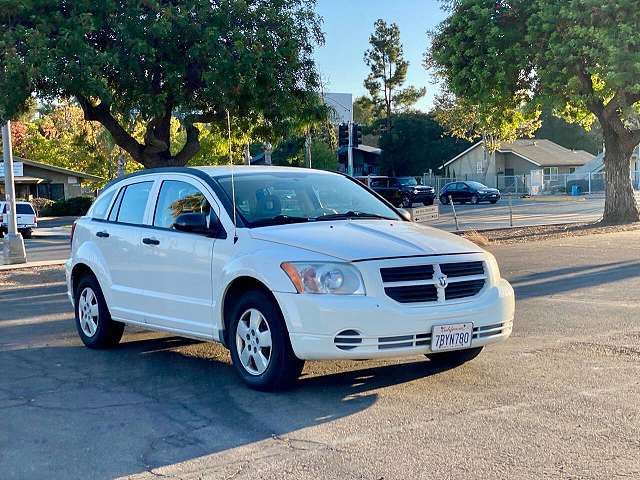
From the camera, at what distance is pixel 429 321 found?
20.3 feet

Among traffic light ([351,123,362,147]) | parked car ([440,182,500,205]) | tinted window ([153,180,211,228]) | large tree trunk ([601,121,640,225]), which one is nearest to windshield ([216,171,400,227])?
tinted window ([153,180,211,228])

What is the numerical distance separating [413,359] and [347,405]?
66.6 inches

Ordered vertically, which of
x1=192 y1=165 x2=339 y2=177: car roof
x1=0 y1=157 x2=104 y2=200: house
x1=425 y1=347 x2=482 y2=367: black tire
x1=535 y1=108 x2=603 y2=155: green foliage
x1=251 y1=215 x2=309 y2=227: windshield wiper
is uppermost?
x1=535 y1=108 x2=603 y2=155: green foliage

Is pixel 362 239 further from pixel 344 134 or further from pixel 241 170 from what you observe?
pixel 344 134

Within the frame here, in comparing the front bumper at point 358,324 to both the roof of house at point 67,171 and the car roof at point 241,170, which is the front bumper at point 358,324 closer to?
the car roof at point 241,170

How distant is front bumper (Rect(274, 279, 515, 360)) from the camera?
19.9ft

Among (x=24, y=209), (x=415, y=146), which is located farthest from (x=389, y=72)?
(x=24, y=209)

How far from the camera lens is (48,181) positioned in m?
55.7

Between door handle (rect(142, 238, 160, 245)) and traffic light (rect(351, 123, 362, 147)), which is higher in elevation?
traffic light (rect(351, 123, 362, 147))

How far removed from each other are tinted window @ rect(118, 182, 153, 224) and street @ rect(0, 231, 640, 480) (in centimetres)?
140

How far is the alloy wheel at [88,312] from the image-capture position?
29.0ft

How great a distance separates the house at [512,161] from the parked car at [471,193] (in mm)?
15825

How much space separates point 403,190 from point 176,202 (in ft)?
142

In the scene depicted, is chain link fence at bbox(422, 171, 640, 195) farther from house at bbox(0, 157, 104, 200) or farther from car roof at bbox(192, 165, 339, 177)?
car roof at bbox(192, 165, 339, 177)
